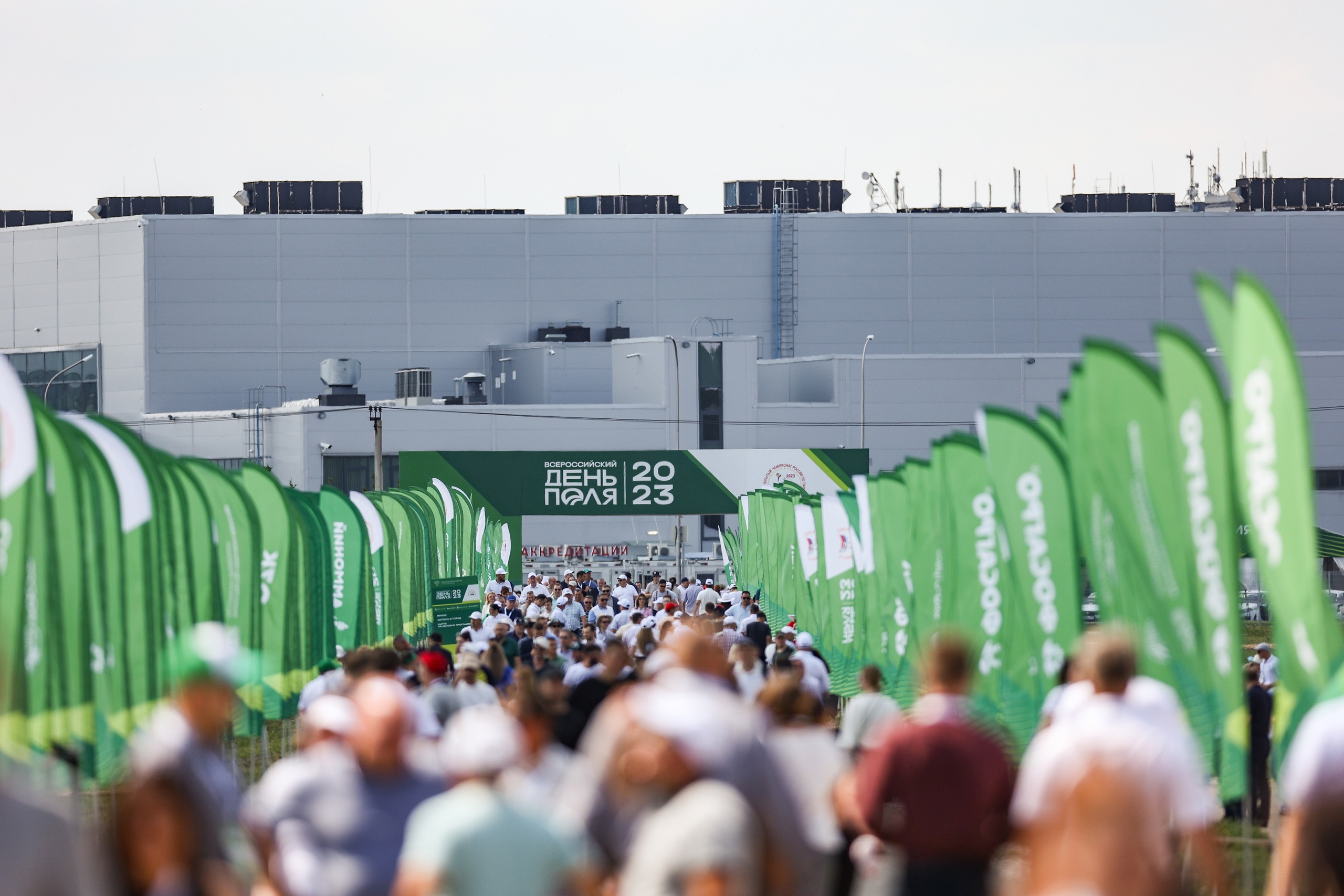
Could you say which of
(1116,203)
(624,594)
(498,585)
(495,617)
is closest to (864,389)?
(1116,203)

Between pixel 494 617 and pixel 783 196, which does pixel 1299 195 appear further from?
pixel 494 617

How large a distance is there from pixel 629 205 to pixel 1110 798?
82617 mm

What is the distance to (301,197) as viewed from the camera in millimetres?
84750

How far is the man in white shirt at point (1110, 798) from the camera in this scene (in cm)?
457

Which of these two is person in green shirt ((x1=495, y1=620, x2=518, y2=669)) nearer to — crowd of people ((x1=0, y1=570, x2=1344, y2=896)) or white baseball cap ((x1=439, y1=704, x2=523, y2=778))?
crowd of people ((x1=0, y1=570, x2=1344, y2=896))

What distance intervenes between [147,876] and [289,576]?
10811 mm

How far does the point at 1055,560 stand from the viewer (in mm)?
11422

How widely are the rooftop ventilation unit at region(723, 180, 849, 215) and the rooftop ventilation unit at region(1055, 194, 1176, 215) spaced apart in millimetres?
10590

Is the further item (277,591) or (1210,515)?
(277,591)

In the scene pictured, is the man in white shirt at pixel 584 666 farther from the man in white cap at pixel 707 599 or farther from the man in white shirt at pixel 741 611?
the man in white cap at pixel 707 599

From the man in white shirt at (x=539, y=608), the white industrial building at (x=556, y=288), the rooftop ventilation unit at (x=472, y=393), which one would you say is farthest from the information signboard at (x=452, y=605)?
the white industrial building at (x=556, y=288)

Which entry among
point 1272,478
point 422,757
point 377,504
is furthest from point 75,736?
point 377,504

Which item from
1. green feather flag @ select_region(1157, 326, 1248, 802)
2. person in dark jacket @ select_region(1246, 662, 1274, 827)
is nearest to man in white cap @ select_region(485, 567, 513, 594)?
person in dark jacket @ select_region(1246, 662, 1274, 827)

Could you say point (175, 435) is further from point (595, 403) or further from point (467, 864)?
point (467, 864)
